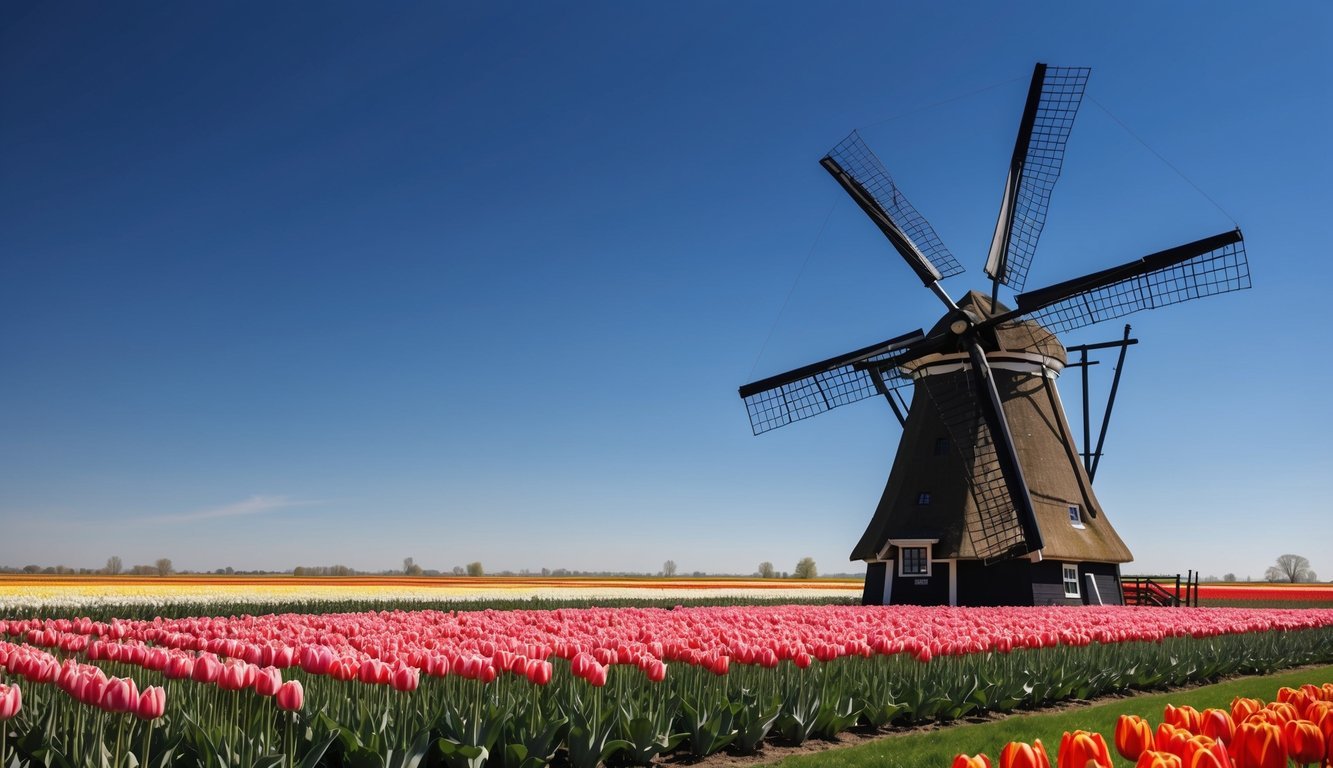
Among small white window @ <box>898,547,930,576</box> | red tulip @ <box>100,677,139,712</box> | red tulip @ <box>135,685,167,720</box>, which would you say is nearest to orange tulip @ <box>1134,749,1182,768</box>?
red tulip @ <box>135,685,167,720</box>

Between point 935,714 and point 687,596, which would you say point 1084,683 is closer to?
point 935,714

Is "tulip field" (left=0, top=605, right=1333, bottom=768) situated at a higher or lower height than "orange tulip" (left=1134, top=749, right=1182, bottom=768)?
lower

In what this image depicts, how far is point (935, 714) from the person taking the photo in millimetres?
9750

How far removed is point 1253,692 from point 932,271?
41.5 feet

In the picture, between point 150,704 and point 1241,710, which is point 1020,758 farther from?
point 150,704

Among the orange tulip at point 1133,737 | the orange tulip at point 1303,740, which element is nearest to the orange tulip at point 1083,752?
the orange tulip at point 1133,737

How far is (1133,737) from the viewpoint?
3.55 m

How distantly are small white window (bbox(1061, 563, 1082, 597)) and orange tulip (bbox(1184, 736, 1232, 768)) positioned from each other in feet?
69.6

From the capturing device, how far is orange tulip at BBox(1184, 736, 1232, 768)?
9.52 ft

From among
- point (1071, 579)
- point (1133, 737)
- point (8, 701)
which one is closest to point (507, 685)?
point (8, 701)

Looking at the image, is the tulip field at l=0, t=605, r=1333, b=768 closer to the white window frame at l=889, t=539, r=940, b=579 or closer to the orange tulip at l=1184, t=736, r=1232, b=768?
the orange tulip at l=1184, t=736, r=1232, b=768

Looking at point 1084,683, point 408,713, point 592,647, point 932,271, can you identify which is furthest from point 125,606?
point 932,271

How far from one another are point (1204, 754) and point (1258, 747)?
0.57 metres

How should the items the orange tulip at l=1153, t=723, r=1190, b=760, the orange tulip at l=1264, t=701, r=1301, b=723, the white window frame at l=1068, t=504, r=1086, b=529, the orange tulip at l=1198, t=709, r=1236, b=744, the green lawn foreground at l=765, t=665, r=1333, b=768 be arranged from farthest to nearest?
1. the white window frame at l=1068, t=504, r=1086, b=529
2. the green lawn foreground at l=765, t=665, r=1333, b=768
3. the orange tulip at l=1264, t=701, r=1301, b=723
4. the orange tulip at l=1198, t=709, r=1236, b=744
5. the orange tulip at l=1153, t=723, r=1190, b=760
